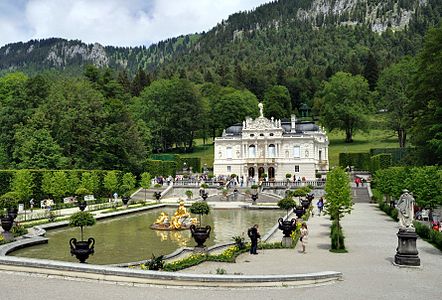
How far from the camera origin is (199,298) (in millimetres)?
12125

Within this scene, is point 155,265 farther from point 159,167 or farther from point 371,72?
point 371,72

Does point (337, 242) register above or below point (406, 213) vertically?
below

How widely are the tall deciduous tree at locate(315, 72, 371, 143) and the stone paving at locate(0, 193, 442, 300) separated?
228 ft

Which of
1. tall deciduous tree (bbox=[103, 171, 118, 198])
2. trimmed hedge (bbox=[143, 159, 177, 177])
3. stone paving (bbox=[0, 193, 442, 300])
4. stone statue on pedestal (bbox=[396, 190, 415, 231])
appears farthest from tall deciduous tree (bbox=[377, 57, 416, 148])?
stone statue on pedestal (bbox=[396, 190, 415, 231])

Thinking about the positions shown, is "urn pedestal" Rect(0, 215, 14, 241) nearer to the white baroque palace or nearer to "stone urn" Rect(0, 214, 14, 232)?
"stone urn" Rect(0, 214, 14, 232)

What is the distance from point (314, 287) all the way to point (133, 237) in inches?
→ 592

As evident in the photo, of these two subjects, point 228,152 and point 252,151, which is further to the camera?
point 228,152

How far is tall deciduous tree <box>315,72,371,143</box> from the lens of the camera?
89.4m

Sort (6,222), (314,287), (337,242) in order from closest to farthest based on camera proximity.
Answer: (314,287)
(337,242)
(6,222)

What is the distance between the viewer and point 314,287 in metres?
13.6

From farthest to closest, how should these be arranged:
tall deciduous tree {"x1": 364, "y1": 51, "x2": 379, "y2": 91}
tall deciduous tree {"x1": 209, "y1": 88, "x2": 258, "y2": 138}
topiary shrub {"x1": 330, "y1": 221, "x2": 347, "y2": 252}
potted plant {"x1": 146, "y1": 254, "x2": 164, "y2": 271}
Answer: tall deciduous tree {"x1": 364, "y1": 51, "x2": 379, "y2": 91} → tall deciduous tree {"x1": 209, "y1": 88, "x2": 258, "y2": 138} → topiary shrub {"x1": 330, "y1": 221, "x2": 347, "y2": 252} → potted plant {"x1": 146, "y1": 254, "x2": 164, "y2": 271}

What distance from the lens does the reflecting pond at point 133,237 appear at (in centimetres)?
2066

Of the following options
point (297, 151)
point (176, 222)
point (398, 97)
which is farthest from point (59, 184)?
point (398, 97)

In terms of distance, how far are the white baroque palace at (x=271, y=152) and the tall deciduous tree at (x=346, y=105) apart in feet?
57.3
